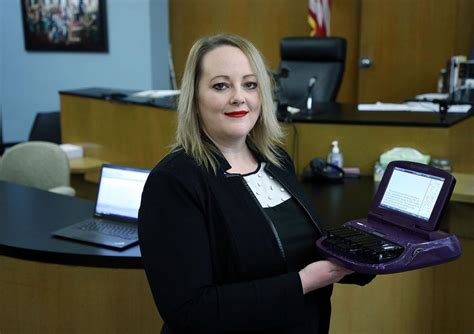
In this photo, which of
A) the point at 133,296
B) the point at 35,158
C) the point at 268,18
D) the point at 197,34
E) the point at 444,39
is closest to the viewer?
the point at 133,296

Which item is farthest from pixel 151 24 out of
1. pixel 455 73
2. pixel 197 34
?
pixel 455 73

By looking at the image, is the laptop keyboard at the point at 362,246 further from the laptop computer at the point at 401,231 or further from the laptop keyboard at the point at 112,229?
the laptop keyboard at the point at 112,229

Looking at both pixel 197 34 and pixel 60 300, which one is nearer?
pixel 60 300

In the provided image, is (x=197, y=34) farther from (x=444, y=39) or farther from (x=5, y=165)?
(x=5, y=165)

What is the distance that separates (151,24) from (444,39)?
263 cm

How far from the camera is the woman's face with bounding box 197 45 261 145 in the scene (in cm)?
129

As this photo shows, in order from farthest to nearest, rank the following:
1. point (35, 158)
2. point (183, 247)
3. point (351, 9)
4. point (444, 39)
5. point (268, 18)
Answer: point (268, 18), point (351, 9), point (444, 39), point (35, 158), point (183, 247)

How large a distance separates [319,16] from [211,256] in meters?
4.38

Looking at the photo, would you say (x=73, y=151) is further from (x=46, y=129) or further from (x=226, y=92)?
(x=226, y=92)

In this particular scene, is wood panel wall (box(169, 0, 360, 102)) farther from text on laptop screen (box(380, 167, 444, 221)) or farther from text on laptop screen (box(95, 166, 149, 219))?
text on laptop screen (box(380, 167, 444, 221))

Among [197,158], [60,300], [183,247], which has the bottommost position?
[60,300]

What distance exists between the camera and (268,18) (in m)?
5.91

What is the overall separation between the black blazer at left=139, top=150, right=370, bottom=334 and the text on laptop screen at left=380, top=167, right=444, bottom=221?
1.02 ft

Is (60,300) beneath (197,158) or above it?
beneath
